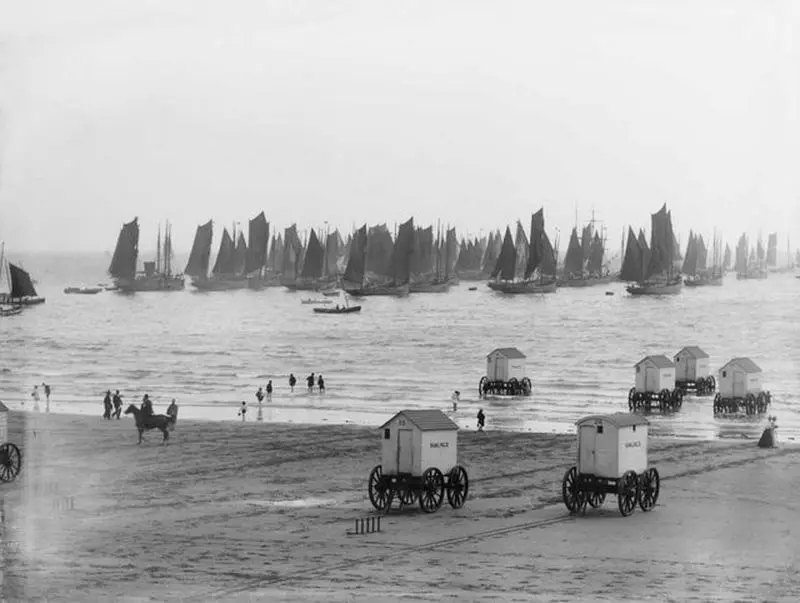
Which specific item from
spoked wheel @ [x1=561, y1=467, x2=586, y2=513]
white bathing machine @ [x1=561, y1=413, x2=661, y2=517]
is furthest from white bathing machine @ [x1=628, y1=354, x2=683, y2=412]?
spoked wheel @ [x1=561, y1=467, x2=586, y2=513]

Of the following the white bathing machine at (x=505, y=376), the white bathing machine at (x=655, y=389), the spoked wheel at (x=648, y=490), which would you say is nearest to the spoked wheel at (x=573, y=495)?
the spoked wheel at (x=648, y=490)

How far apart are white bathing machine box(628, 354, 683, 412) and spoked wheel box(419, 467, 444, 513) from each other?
41.9 metres

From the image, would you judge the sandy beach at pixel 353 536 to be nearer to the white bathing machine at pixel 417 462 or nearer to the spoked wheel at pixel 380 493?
the spoked wheel at pixel 380 493

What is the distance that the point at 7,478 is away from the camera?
153 feet

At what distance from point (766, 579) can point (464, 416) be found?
151ft

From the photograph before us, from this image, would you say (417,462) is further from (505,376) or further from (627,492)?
(505,376)

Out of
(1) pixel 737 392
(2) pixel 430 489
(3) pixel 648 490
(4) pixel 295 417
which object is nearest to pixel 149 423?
(4) pixel 295 417

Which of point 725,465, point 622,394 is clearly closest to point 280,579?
point 725,465

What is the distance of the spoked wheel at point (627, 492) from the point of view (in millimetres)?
42625

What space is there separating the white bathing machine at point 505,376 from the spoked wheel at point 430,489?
169ft

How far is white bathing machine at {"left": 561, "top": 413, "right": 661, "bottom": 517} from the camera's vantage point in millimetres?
42250

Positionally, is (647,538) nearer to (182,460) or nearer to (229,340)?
(182,460)

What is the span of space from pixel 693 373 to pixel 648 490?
173ft

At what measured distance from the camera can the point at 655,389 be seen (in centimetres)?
8475
